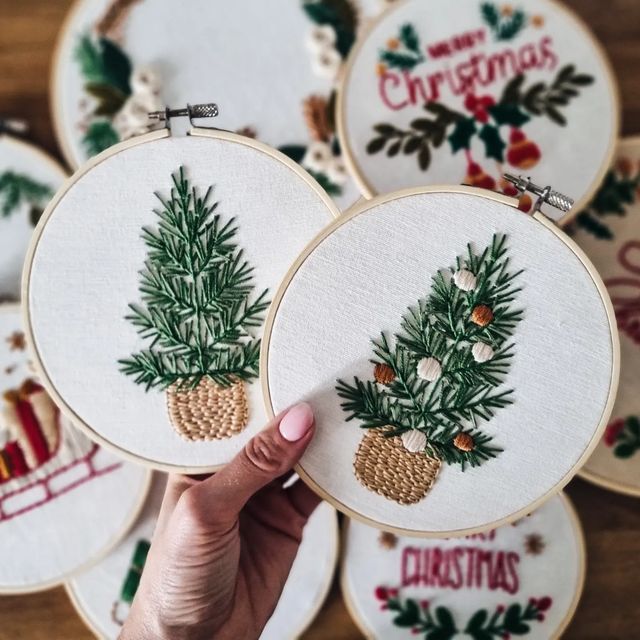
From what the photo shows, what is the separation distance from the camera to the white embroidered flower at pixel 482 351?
0.61 metres

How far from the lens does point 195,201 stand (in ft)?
2.09

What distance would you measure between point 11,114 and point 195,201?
1.99 feet

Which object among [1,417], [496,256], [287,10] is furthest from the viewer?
[287,10]

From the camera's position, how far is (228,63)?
987 millimetres

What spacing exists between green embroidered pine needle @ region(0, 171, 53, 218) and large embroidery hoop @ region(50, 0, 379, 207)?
7 centimetres

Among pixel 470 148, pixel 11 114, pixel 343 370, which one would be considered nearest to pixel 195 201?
pixel 343 370

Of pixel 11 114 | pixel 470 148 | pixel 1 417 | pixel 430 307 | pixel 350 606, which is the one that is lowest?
pixel 350 606

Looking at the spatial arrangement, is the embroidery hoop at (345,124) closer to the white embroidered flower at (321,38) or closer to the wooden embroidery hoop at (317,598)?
the white embroidered flower at (321,38)

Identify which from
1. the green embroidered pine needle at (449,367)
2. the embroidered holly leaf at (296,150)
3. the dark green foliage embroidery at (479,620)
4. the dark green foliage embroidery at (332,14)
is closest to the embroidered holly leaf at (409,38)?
the dark green foliage embroidery at (332,14)

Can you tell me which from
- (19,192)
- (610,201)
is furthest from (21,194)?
(610,201)

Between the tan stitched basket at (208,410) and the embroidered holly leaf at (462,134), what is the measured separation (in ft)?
1.60

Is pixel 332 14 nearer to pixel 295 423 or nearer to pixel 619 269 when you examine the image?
pixel 619 269

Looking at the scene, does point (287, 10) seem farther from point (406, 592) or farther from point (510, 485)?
point (406, 592)

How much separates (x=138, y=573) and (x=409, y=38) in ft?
3.04
